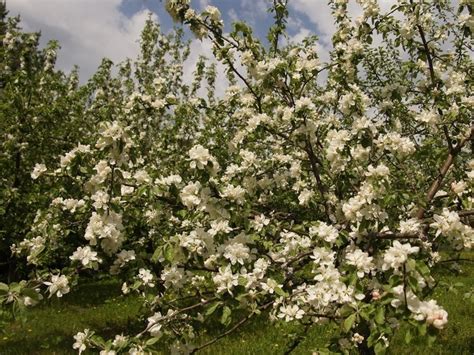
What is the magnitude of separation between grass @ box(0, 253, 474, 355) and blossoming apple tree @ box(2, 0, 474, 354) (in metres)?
1.20

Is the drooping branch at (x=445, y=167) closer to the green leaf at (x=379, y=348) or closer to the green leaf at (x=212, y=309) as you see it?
the green leaf at (x=379, y=348)

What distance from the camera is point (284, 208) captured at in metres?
5.45

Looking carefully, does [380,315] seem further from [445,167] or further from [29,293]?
[445,167]

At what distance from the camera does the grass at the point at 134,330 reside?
6.39 metres

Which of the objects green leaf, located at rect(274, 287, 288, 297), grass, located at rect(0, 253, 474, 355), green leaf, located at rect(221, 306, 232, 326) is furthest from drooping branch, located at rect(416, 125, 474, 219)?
green leaf, located at rect(221, 306, 232, 326)

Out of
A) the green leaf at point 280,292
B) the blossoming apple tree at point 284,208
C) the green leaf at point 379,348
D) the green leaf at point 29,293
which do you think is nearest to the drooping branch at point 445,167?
the blossoming apple tree at point 284,208

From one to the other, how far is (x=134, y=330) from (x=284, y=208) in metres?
4.16

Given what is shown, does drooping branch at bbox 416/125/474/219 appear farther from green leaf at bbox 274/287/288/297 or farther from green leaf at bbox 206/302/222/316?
green leaf at bbox 206/302/222/316

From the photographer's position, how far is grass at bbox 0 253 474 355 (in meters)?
6.39

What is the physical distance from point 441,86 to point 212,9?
228cm

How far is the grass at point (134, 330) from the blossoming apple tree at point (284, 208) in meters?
1.20

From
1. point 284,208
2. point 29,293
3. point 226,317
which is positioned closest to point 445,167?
point 284,208

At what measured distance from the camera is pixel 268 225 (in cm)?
391

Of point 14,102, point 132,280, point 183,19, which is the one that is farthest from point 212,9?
point 14,102
